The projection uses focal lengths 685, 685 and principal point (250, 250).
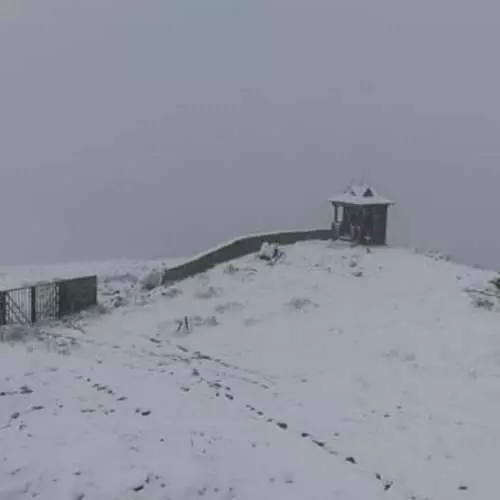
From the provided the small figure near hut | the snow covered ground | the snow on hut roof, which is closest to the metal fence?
the snow covered ground

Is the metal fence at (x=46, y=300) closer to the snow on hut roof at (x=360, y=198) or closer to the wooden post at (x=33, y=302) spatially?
the wooden post at (x=33, y=302)

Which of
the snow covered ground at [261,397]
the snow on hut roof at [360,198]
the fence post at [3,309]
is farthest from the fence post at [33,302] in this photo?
the snow on hut roof at [360,198]

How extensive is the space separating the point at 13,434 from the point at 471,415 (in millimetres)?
8171

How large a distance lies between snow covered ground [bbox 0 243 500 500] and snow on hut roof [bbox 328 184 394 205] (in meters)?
8.11

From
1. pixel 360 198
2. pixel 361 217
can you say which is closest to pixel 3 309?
pixel 361 217

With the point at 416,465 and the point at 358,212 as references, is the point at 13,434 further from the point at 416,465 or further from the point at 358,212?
the point at 358,212

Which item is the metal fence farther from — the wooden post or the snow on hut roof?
the snow on hut roof

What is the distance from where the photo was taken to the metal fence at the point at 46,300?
19141mm

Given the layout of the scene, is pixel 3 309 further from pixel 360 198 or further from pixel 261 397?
pixel 360 198

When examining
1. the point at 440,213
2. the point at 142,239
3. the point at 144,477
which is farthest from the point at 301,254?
the point at 440,213

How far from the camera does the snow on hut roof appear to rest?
3086 cm

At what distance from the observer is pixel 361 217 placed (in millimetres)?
30828

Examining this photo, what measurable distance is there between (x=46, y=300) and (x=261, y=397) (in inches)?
360

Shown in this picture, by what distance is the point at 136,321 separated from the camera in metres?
19.6
